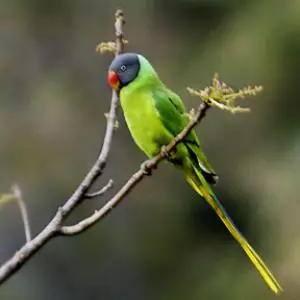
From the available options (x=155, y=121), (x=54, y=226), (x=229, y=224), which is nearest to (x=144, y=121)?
(x=155, y=121)

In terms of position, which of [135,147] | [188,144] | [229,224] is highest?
[135,147]

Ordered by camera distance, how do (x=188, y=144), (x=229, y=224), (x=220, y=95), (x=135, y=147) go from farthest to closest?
1. (x=135, y=147)
2. (x=188, y=144)
3. (x=229, y=224)
4. (x=220, y=95)

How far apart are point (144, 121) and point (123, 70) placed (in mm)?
87

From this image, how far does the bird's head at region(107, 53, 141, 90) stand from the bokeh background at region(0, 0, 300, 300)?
2.58m

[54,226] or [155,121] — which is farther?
[155,121]

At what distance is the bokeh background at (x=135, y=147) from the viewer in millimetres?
4012

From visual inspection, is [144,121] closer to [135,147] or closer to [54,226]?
[54,226]

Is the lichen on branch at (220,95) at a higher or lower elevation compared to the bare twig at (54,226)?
higher

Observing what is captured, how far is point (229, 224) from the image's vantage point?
3.97ft

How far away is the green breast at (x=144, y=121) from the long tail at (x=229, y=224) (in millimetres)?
68

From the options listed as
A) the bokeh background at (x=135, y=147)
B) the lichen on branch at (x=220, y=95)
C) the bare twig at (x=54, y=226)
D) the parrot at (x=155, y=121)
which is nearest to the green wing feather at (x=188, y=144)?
the parrot at (x=155, y=121)

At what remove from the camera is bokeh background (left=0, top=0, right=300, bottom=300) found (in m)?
4.01

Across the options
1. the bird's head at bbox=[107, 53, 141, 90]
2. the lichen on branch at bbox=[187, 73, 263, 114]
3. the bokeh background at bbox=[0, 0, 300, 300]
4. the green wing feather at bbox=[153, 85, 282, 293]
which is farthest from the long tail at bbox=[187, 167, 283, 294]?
the bokeh background at bbox=[0, 0, 300, 300]

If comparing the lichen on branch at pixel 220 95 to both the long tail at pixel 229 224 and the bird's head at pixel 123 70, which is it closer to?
the long tail at pixel 229 224
